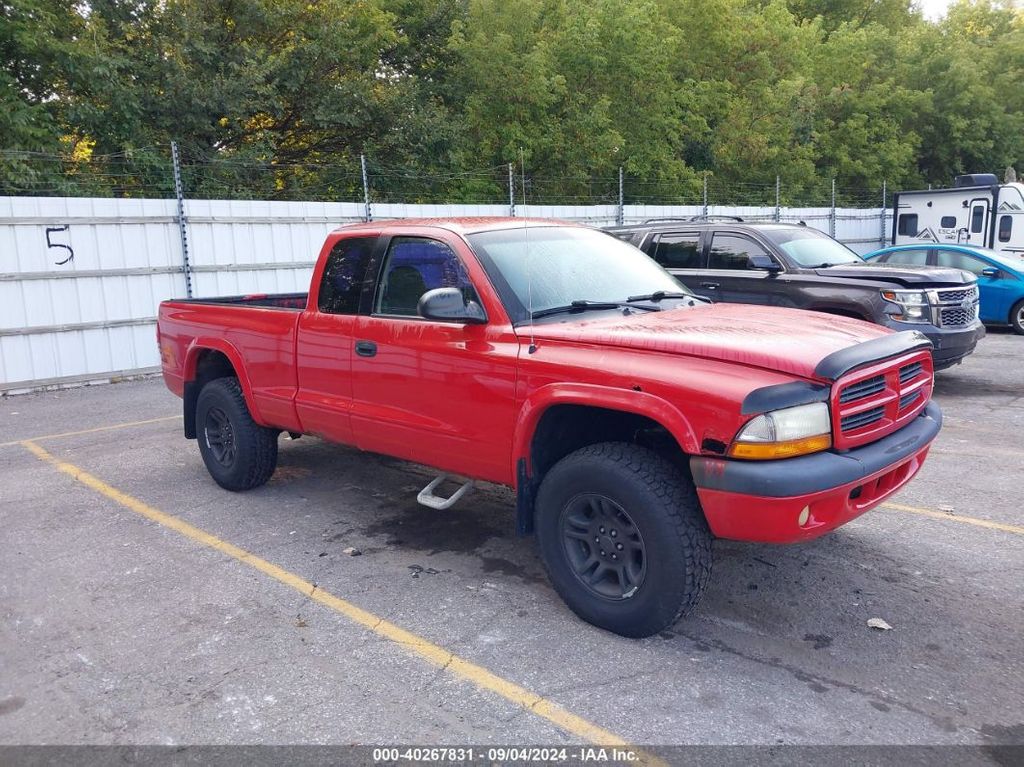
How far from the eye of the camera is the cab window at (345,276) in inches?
201

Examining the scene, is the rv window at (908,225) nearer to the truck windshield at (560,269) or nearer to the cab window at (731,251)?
the cab window at (731,251)

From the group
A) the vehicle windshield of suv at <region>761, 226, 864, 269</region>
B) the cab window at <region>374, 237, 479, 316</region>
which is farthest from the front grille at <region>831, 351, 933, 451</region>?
the vehicle windshield of suv at <region>761, 226, 864, 269</region>

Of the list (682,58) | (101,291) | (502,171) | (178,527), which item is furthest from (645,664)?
(682,58)

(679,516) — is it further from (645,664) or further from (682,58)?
(682,58)

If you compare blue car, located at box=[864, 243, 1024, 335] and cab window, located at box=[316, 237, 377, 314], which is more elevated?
cab window, located at box=[316, 237, 377, 314]

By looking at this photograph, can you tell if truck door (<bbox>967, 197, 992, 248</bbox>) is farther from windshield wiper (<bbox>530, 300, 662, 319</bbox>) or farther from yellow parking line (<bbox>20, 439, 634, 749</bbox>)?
yellow parking line (<bbox>20, 439, 634, 749</bbox>)

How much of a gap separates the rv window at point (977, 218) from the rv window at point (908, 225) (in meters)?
1.27

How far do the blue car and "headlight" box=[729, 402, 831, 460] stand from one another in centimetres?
1097

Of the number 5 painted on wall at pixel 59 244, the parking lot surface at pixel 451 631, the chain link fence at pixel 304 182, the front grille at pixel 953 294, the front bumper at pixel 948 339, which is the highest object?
the chain link fence at pixel 304 182

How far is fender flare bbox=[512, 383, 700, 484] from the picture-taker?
3.48 m

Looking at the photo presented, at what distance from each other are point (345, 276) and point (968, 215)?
56.9ft

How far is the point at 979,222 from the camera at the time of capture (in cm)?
1817

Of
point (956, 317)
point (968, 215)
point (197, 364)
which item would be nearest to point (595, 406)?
point (197, 364)

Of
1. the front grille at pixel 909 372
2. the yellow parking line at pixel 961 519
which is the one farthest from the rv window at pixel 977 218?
the front grille at pixel 909 372
